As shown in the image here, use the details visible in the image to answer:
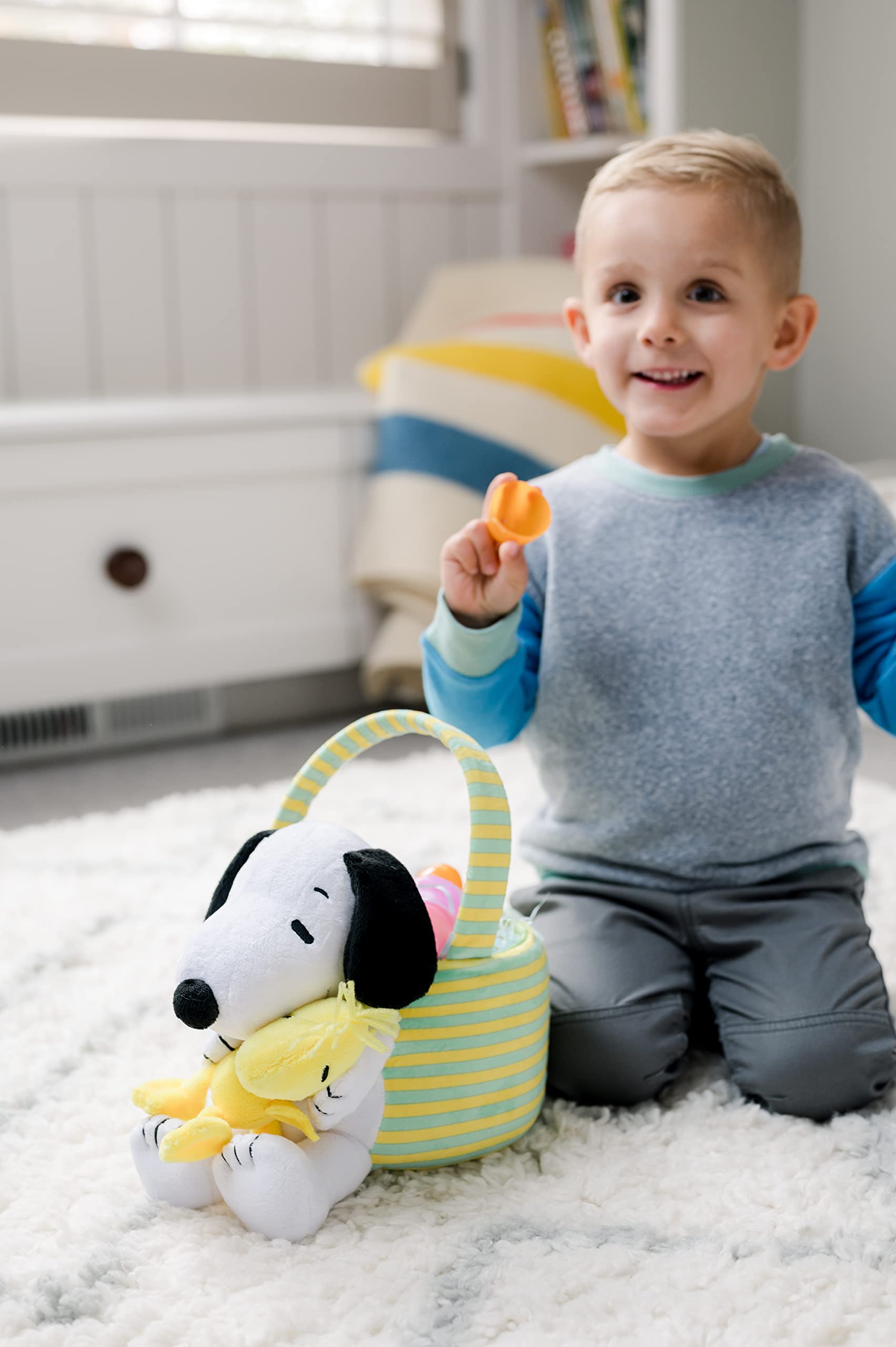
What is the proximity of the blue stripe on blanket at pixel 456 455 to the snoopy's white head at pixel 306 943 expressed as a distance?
1.00 m

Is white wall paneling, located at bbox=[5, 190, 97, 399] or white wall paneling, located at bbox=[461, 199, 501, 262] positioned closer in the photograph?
white wall paneling, located at bbox=[5, 190, 97, 399]

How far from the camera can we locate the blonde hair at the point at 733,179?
2.83 ft

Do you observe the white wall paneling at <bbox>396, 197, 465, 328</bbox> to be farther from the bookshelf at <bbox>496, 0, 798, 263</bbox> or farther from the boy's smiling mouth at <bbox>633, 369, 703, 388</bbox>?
the boy's smiling mouth at <bbox>633, 369, 703, 388</bbox>

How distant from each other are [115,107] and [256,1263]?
170cm

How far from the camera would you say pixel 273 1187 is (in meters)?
0.69

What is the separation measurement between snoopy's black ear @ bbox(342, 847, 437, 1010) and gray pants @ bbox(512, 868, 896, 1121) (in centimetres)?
17

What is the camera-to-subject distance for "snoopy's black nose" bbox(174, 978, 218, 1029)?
69cm

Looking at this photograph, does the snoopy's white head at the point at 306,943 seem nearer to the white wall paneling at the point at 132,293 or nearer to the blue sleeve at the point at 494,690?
the blue sleeve at the point at 494,690

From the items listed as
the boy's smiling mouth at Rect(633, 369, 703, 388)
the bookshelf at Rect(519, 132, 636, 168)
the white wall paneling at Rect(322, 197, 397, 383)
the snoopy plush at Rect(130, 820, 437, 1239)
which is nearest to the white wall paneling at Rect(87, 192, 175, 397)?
the white wall paneling at Rect(322, 197, 397, 383)

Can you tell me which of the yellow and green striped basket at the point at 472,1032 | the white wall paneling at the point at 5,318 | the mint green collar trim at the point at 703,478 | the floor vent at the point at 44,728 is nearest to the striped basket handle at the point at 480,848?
the yellow and green striped basket at the point at 472,1032

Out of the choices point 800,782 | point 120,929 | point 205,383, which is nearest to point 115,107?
point 205,383

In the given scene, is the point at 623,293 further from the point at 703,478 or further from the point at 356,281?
the point at 356,281

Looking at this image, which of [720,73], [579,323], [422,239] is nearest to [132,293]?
[422,239]

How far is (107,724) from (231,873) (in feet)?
3.33
